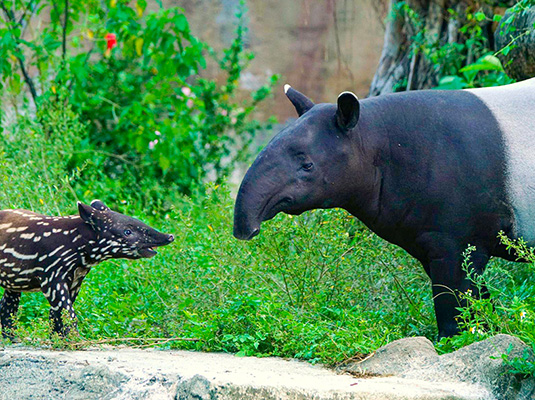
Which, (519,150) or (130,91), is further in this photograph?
(130,91)

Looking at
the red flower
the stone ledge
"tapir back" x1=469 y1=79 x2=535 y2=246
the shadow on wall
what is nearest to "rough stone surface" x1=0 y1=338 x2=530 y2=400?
the stone ledge

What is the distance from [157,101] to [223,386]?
5928mm

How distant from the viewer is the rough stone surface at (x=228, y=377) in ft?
10.7

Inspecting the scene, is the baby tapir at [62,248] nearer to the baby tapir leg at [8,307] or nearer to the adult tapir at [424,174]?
the baby tapir leg at [8,307]

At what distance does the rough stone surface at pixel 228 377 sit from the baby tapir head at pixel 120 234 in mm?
606

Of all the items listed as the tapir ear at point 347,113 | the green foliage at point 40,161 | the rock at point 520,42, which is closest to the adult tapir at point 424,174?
the tapir ear at point 347,113

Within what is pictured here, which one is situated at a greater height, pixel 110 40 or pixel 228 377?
pixel 110 40

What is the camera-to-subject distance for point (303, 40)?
44.3 ft

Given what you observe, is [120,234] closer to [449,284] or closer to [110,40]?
[449,284]

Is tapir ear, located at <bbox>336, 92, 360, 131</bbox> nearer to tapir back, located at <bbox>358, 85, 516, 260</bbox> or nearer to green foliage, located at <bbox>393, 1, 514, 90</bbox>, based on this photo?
tapir back, located at <bbox>358, 85, 516, 260</bbox>

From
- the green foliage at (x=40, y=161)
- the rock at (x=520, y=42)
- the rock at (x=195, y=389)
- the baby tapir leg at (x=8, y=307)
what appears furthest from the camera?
the green foliage at (x=40, y=161)

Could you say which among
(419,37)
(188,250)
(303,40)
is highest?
(419,37)

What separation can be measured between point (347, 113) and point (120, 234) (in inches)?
55.0

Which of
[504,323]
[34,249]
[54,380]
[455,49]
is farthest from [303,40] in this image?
[54,380]
